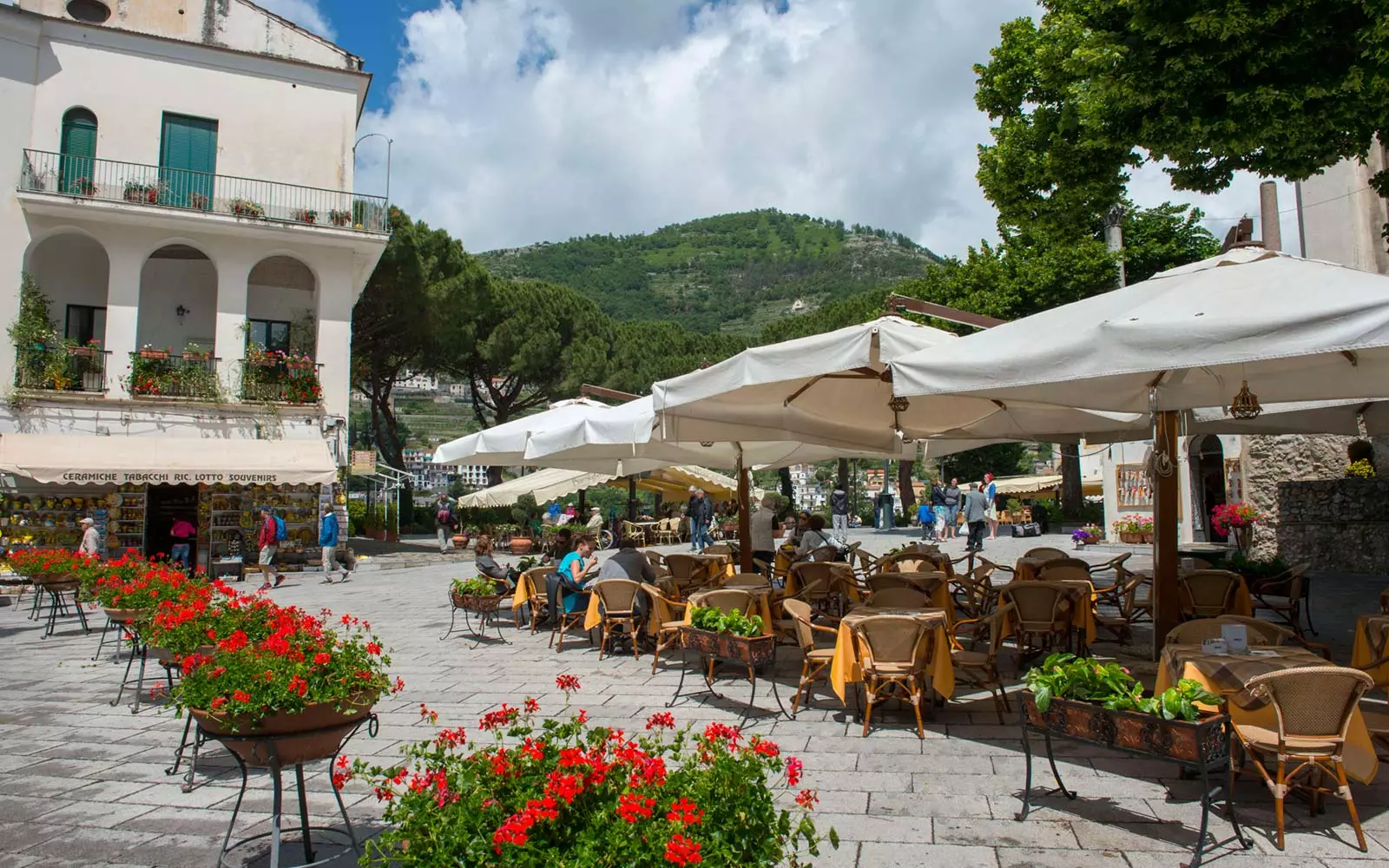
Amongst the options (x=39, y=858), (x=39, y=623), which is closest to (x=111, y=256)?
(x=39, y=623)

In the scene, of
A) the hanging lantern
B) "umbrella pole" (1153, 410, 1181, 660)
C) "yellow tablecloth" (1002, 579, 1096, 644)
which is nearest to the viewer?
the hanging lantern

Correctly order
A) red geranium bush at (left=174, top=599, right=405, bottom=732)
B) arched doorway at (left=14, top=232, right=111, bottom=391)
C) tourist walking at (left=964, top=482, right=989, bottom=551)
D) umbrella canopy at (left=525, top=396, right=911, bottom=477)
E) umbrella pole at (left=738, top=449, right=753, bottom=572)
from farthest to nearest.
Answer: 1. tourist walking at (left=964, top=482, right=989, bottom=551)
2. arched doorway at (left=14, top=232, right=111, bottom=391)
3. umbrella pole at (left=738, top=449, right=753, bottom=572)
4. umbrella canopy at (left=525, top=396, right=911, bottom=477)
5. red geranium bush at (left=174, top=599, right=405, bottom=732)

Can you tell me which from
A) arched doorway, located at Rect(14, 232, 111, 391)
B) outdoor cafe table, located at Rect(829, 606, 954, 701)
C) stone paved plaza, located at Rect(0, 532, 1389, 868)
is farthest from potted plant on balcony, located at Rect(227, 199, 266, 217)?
outdoor cafe table, located at Rect(829, 606, 954, 701)

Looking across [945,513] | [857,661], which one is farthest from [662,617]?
[945,513]

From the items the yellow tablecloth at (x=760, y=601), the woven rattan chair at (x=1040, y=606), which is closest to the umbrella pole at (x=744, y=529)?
the yellow tablecloth at (x=760, y=601)

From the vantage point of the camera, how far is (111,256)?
18.0 metres

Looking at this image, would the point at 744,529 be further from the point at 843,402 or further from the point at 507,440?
the point at 507,440

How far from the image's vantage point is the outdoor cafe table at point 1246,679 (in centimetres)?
378

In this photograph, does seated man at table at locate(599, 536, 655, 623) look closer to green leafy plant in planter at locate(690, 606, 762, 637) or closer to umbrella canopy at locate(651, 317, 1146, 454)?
umbrella canopy at locate(651, 317, 1146, 454)

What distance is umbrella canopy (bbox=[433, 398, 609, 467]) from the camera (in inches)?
409

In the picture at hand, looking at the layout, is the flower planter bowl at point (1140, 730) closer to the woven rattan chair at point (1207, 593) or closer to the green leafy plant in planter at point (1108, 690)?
Result: the green leafy plant in planter at point (1108, 690)

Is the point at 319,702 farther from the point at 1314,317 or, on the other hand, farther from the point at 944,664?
the point at 1314,317

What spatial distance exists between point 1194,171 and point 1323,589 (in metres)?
6.51

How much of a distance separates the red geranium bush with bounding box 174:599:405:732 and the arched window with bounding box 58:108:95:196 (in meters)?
18.5
